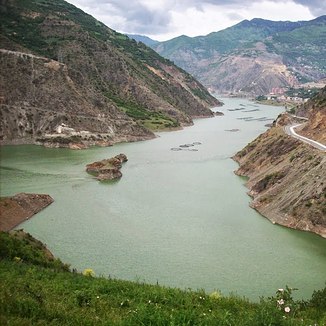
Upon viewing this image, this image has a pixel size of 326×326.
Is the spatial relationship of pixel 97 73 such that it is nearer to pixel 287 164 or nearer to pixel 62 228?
pixel 287 164

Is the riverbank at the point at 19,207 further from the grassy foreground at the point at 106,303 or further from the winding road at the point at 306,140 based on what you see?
the winding road at the point at 306,140

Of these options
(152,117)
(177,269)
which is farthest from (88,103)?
(177,269)

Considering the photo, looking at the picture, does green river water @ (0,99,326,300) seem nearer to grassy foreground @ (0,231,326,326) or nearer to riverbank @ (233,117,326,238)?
riverbank @ (233,117,326,238)

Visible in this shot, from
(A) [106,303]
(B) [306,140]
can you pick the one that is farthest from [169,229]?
(B) [306,140]

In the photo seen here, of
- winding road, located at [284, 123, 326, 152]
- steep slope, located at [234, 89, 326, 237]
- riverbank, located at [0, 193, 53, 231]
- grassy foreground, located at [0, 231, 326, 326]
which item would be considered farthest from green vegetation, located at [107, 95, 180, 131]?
grassy foreground, located at [0, 231, 326, 326]

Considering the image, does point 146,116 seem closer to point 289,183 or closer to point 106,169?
point 106,169
